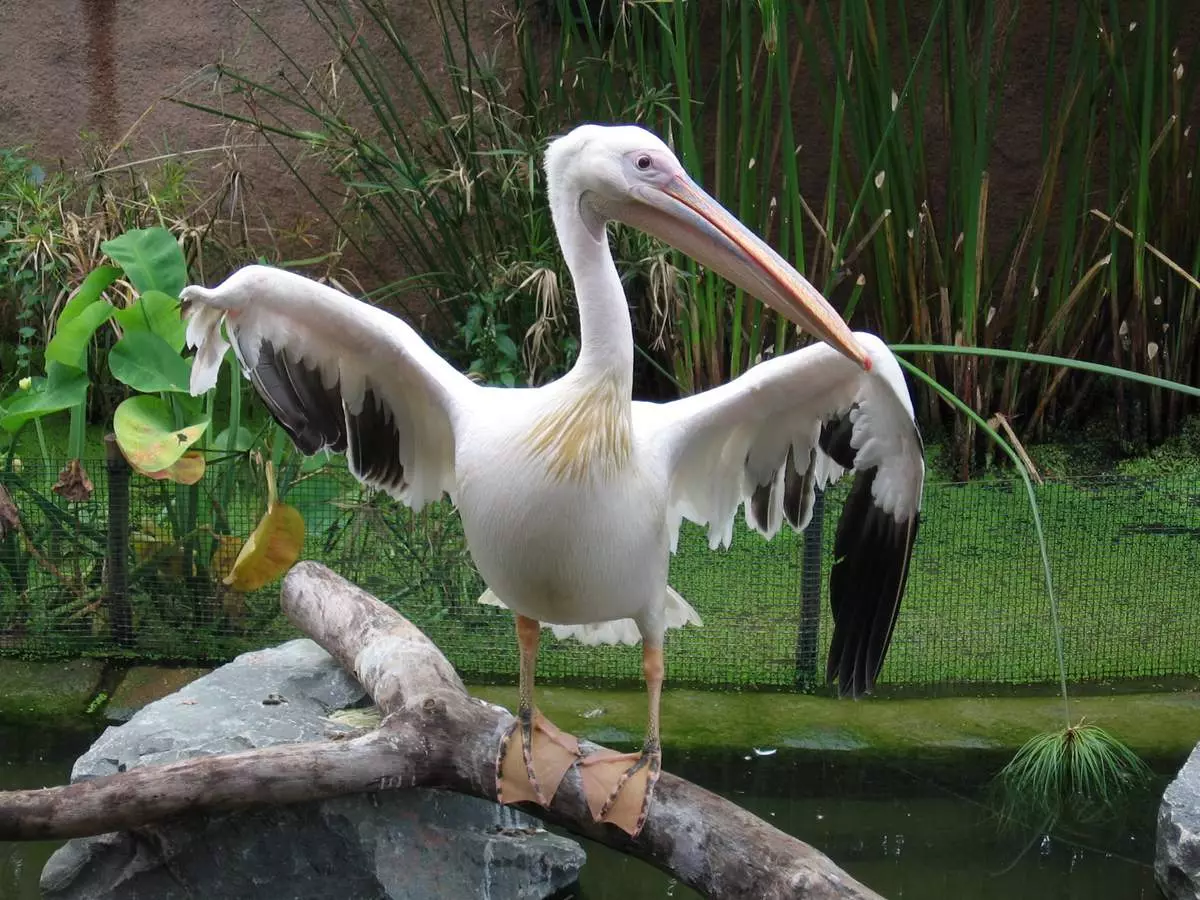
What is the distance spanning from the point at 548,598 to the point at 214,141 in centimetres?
394

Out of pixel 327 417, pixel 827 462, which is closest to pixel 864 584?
pixel 827 462

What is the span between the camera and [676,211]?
7.38ft

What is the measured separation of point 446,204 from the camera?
5449 mm

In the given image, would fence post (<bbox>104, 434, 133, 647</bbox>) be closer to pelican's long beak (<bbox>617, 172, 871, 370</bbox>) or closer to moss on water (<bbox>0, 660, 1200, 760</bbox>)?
moss on water (<bbox>0, 660, 1200, 760</bbox>)

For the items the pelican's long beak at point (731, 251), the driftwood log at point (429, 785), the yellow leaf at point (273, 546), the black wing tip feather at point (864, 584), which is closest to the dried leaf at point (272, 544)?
the yellow leaf at point (273, 546)

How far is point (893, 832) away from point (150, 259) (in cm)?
248

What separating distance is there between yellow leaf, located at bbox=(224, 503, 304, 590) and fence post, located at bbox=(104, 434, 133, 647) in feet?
1.40

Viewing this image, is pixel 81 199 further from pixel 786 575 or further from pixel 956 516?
pixel 956 516

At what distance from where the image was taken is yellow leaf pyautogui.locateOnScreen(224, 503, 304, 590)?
3.52 m

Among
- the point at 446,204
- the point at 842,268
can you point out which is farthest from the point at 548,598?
the point at 446,204

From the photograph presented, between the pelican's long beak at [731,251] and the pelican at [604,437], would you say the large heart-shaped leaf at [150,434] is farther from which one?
the pelican's long beak at [731,251]

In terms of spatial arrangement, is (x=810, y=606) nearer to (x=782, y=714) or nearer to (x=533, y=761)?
(x=782, y=714)

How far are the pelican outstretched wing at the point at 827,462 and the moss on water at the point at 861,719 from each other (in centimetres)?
76

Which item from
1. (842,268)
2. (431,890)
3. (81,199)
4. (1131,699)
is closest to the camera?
(431,890)
